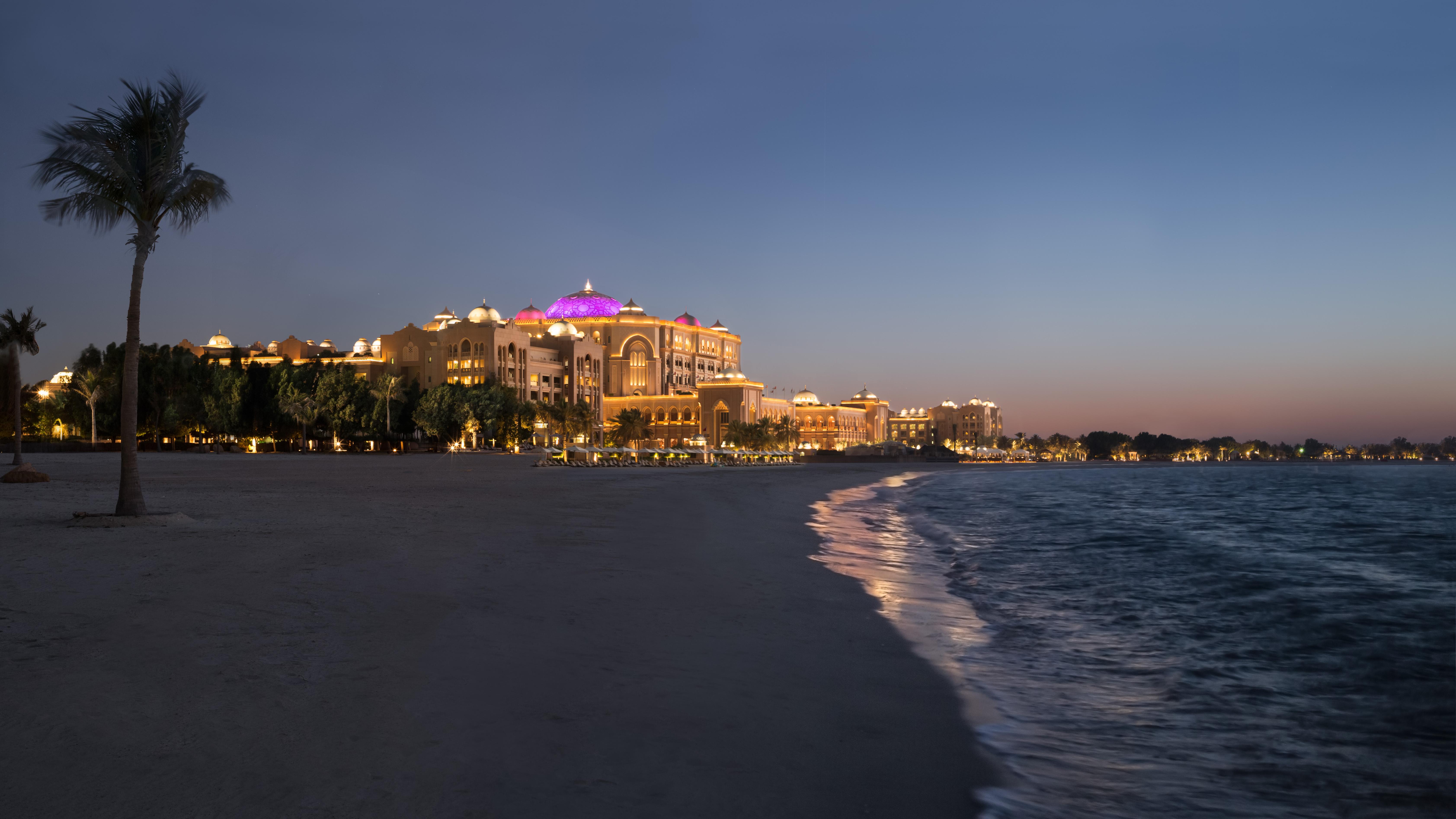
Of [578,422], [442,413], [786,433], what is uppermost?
[442,413]

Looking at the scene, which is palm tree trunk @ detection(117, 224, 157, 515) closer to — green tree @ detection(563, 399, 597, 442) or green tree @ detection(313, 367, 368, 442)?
green tree @ detection(313, 367, 368, 442)

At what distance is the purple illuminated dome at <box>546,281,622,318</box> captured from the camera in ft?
507

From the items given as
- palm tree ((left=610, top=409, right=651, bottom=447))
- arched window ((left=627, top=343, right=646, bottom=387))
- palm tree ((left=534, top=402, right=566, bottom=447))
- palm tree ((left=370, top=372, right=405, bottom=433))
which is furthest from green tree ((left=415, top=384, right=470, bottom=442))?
arched window ((left=627, top=343, right=646, bottom=387))

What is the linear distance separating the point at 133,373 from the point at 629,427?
348 feet

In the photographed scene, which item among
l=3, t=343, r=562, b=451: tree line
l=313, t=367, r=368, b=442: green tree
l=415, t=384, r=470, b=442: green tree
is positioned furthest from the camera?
l=415, t=384, r=470, b=442: green tree

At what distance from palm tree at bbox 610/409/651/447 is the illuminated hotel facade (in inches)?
238

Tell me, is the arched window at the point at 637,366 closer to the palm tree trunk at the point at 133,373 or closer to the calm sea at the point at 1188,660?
the calm sea at the point at 1188,660

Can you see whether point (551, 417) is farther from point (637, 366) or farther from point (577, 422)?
point (637, 366)

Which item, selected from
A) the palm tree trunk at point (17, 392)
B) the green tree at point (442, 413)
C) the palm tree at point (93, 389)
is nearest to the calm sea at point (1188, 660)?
the palm tree trunk at point (17, 392)

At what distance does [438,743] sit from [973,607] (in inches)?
A: 329

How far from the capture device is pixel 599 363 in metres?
137

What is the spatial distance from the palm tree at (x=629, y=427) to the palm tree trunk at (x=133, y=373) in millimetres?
104741

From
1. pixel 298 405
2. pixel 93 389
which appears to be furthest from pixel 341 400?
pixel 93 389

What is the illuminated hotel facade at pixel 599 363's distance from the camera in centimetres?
11869
